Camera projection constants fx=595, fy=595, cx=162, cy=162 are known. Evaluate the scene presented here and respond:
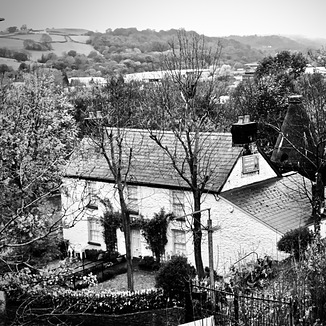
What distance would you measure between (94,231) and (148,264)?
4.97 meters

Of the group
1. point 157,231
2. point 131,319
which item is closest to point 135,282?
point 157,231

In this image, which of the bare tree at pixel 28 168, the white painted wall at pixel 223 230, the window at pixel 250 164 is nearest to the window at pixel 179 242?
the white painted wall at pixel 223 230

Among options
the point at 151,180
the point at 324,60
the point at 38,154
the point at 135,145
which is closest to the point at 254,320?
the point at 38,154

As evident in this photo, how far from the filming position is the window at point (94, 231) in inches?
1309

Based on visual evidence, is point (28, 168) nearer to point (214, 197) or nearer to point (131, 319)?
point (131, 319)

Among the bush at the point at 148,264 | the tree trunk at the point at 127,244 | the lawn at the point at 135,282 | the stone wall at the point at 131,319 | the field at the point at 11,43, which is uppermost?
the field at the point at 11,43

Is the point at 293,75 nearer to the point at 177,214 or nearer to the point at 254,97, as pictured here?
the point at 254,97

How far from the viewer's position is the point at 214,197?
91.9 feet

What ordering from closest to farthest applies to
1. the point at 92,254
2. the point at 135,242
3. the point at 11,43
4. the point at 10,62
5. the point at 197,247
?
the point at 197,247
the point at 135,242
the point at 92,254
the point at 11,43
the point at 10,62

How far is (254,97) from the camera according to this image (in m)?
53.2

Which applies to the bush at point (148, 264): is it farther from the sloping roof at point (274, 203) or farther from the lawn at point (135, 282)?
the sloping roof at point (274, 203)

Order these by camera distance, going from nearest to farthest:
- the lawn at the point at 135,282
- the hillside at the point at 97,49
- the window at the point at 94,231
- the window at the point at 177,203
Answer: the lawn at the point at 135,282, the window at the point at 177,203, the window at the point at 94,231, the hillside at the point at 97,49

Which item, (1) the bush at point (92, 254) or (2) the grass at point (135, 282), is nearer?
(2) the grass at point (135, 282)

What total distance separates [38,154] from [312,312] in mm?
15387
